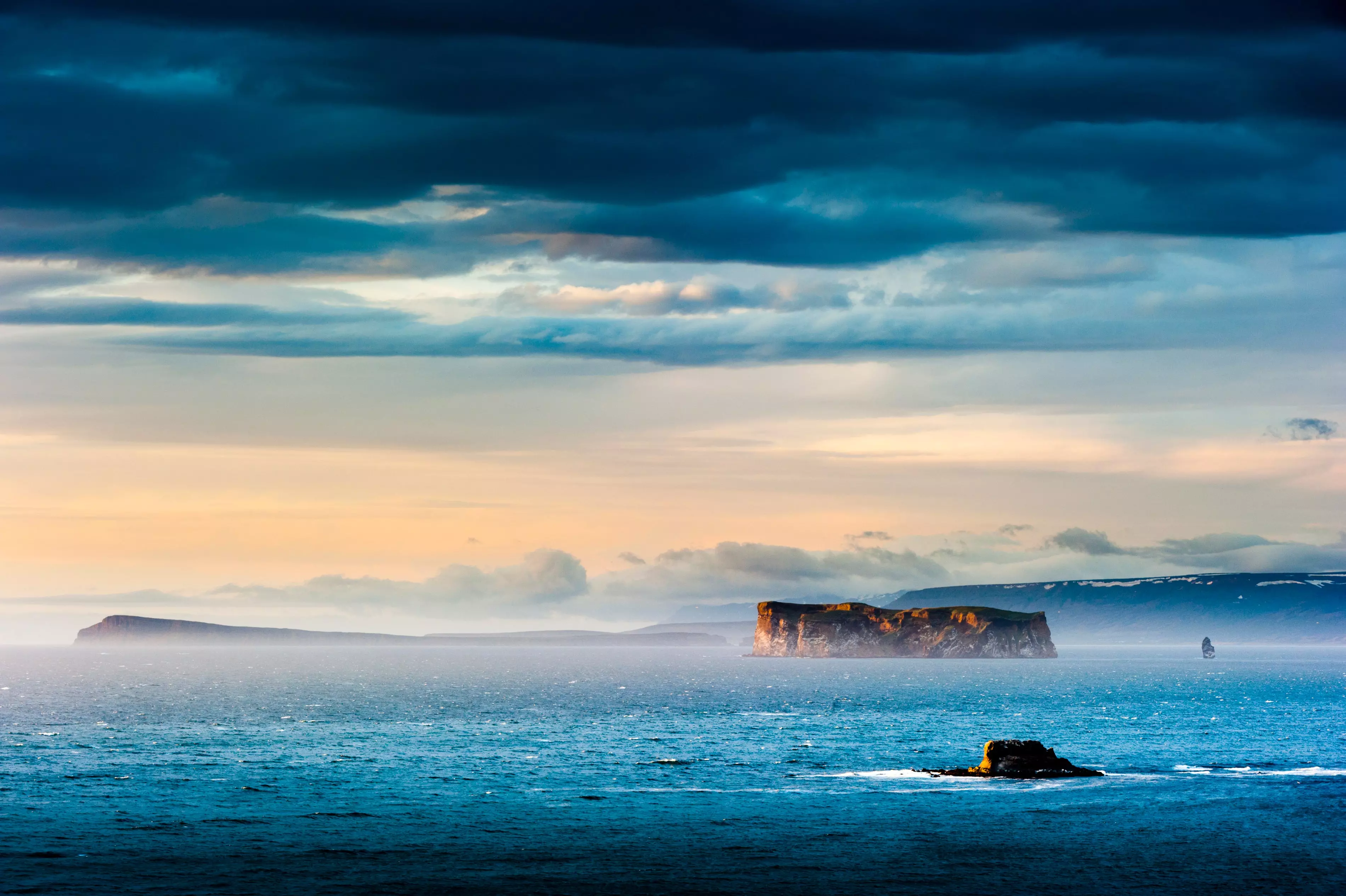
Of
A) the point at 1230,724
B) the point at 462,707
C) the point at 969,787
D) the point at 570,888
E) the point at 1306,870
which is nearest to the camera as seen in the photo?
the point at 570,888

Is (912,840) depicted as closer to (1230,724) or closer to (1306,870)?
(1306,870)

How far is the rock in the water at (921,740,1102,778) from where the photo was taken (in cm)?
10844

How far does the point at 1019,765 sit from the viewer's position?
109 meters

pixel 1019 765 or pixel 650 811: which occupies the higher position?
pixel 1019 765

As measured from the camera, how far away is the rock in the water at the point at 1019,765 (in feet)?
356

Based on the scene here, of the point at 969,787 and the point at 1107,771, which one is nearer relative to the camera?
the point at 969,787

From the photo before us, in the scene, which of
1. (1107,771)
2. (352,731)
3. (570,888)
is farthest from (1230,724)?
(570,888)

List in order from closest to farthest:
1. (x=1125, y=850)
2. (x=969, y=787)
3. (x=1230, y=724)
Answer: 1. (x=1125, y=850)
2. (x=969, y=787)
3. (x=1230, y=724)

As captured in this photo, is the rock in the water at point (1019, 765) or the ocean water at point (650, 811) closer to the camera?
the ocean water at point (650, 811)

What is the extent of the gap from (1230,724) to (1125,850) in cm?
9587

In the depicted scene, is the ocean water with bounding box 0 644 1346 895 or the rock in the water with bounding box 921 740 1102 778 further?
the rock in the water with bounding box 921 740 1102 778

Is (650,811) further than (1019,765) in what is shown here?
No

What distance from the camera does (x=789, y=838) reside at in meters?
79.2

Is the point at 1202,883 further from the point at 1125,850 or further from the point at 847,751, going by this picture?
the point at 847,751
